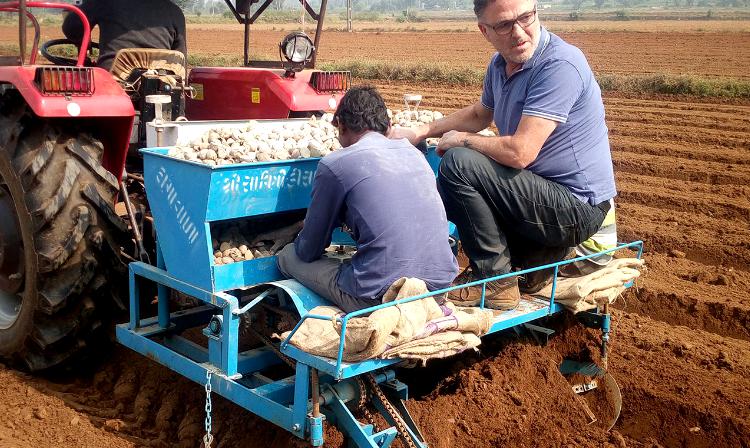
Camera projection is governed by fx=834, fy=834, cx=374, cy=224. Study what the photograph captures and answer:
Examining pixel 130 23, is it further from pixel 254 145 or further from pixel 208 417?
pixel 208 417

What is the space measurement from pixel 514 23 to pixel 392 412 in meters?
1.78

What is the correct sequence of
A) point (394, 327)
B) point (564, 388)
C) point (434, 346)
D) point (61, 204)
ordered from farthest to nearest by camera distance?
point (564, 388)
point (61, 204)
point (434, 346)
point (394, 327)

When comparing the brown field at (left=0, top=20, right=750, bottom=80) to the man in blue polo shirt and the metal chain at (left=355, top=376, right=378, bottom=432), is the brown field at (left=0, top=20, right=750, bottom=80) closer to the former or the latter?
the man in blue polo shirt

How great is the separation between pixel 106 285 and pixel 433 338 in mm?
1828

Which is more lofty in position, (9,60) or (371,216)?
(9,60)

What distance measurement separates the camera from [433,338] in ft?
10.6

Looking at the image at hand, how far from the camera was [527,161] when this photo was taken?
365 centimetres

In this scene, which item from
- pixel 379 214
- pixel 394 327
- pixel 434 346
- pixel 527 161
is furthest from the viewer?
pixel 527 161

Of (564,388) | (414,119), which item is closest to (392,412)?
(564,388)

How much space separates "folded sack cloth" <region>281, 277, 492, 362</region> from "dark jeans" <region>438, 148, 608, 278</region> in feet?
1.31

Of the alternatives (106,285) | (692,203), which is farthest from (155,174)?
(692,203)

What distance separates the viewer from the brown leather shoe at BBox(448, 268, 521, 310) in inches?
147

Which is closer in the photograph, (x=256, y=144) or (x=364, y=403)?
(x=364, y=403)

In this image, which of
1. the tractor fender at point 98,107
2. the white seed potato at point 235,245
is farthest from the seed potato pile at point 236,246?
the tractor fender at point 98,107
